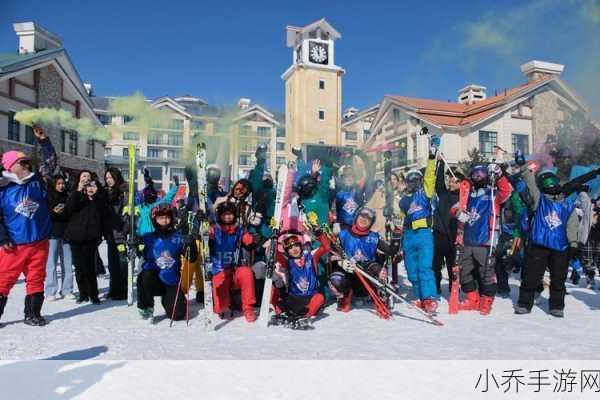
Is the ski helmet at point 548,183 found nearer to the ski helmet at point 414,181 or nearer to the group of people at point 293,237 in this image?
the group of people at point 293,237

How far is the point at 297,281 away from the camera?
17.4ft

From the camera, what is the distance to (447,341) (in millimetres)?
4383

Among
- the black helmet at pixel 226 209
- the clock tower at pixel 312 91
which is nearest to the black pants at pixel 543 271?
the black helmet at pixel 226 209

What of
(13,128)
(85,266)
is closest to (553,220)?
(85,266)

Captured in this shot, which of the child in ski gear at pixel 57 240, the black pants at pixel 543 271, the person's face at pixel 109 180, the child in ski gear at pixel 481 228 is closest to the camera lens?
the black pants at pixel 543 271

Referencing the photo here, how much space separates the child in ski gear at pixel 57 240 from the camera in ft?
20.6

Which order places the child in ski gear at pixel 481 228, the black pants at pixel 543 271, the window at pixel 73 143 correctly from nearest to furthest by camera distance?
the black pants at pixel 543 271 → the child in ski gear at pixel 481 228 → the window at pixel 73 143

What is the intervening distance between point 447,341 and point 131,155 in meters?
4.62

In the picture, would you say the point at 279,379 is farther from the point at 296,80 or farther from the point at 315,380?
the point at 296,80

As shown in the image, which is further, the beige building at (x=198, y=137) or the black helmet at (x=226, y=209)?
the beige building at (x=198, y=137)

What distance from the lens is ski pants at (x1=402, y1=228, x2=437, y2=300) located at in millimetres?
5574

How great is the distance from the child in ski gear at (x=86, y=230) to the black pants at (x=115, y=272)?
254 mm

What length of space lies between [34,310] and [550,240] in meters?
6.11

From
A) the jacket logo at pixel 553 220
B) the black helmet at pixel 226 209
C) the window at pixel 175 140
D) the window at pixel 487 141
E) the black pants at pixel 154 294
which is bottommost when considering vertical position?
the black pants at pixel 154 294
